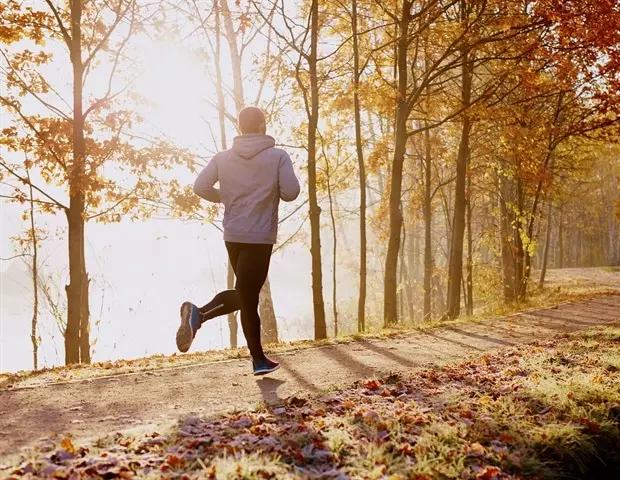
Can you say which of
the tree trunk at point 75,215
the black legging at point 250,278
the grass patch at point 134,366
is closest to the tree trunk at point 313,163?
the grass patch at point 134,366

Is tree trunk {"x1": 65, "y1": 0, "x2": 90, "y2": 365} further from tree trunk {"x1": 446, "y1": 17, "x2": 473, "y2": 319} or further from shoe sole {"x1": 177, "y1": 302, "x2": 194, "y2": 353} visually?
tree trunk {"x1": 446, "y1": 17, "x2": 473, "y2": 319}

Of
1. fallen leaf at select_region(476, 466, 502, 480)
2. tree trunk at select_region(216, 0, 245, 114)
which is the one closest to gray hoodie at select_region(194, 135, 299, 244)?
fallen leaf at select_region(476, 466, 502, 480)

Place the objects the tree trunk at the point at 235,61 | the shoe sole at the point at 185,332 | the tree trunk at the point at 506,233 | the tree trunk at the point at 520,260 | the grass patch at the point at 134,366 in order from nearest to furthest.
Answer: the shoe sole at the point at 185,332
the grass patch at the point at 134,366
the tree trunk at the point at 520,260
the tree trunk at the point at 235,61
the tree trunk at the point at 506,233

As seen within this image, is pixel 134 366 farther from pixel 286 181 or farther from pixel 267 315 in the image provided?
→ pixel 267 315

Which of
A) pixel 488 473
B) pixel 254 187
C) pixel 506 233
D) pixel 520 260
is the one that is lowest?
pixel 488 473

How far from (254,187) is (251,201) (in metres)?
0.13

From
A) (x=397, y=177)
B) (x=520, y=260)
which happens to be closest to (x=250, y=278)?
(x=397, y=177)

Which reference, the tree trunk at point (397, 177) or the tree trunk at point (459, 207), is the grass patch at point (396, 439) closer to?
the tree trunk at point (397, 177)

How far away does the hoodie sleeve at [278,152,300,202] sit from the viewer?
5.01m

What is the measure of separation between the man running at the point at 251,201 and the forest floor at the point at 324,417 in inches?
30.4

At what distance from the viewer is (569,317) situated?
11.3m

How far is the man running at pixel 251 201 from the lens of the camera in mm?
5031

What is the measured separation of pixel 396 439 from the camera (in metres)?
3.64

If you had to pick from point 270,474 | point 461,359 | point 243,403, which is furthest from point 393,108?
point 270,474
